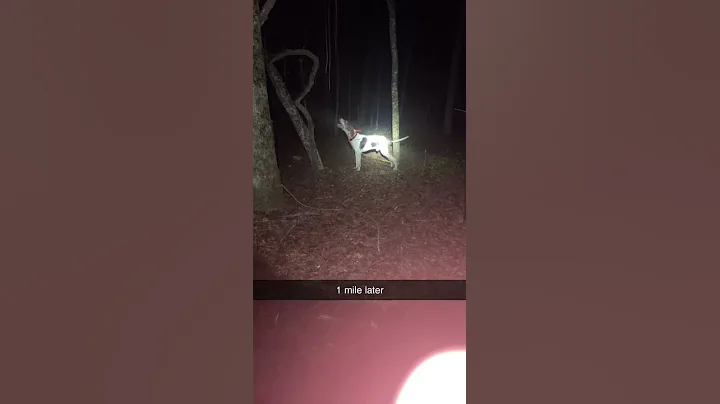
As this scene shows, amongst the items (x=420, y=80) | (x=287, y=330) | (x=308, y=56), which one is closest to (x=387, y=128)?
(x=420, y=80)

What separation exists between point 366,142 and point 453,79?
0.24 m

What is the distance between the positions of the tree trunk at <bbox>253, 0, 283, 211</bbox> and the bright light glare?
0.50 m

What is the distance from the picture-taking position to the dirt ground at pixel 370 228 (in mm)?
1014

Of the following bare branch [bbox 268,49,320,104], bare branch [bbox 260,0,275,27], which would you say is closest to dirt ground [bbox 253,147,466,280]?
bare branch [bbox 268,49,320,104]

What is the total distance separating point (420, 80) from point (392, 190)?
0.26m

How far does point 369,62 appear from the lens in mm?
1013

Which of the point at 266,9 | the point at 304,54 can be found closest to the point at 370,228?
the point at 304,54

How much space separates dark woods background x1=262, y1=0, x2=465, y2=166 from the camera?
101 cm

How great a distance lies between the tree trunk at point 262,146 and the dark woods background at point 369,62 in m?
0.02
